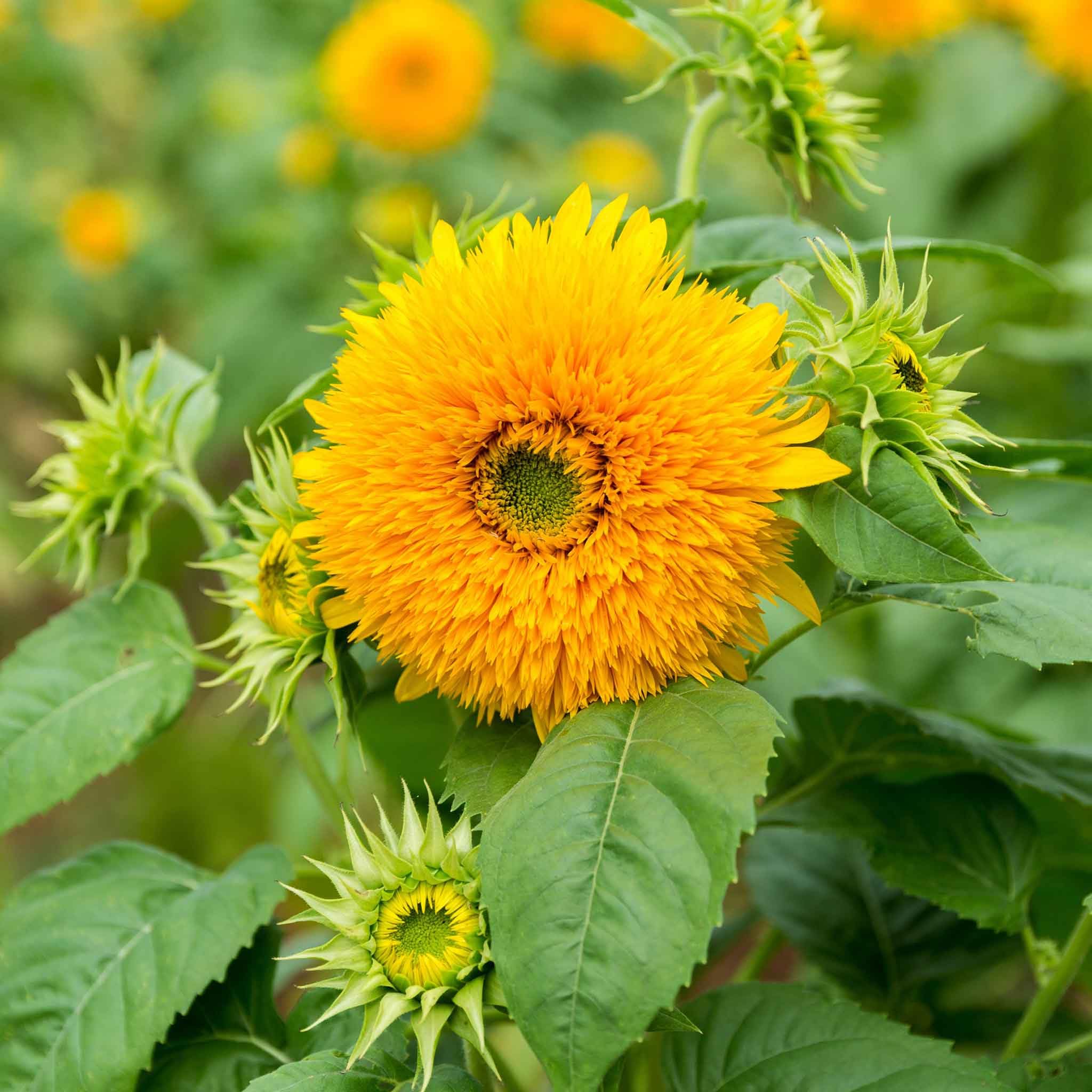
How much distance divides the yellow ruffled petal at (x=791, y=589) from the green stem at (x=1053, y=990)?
266mm

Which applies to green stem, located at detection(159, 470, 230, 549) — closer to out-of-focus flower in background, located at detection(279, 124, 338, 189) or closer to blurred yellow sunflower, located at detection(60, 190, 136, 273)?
out-of-focus flower in background, located at detection(279, 124, 338, 189)

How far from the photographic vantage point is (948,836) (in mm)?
882

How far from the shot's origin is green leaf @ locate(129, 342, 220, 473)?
36.9 inches

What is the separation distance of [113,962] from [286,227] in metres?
2.00

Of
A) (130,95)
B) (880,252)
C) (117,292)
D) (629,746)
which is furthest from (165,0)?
(629,746)

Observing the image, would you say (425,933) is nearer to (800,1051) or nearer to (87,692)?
(800,1051)

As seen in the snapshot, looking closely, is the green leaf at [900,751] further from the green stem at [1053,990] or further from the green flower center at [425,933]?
the green flower center at [425,933]

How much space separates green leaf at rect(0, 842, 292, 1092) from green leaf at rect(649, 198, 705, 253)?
48cm

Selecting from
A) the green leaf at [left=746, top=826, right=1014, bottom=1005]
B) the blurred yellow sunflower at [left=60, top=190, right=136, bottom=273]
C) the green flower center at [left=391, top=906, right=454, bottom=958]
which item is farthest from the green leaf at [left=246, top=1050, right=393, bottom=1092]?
the blurred yellow sunflower at [left=60, top=190, right=136, bottom=273]

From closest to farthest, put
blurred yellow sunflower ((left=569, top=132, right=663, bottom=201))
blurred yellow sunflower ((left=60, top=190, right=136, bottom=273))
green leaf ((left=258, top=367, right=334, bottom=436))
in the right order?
green leaf ((left=258, top=367, right=334, bottom=436))
blurred yellow sunflower ((left=569, top=132, right=663, bottom=201))
blurred yellow sunflower ((left=60, top=190, right=136, bottom=273))

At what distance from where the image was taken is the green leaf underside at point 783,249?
2.59 ft

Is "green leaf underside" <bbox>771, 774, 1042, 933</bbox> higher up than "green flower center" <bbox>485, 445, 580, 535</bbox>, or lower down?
lower down

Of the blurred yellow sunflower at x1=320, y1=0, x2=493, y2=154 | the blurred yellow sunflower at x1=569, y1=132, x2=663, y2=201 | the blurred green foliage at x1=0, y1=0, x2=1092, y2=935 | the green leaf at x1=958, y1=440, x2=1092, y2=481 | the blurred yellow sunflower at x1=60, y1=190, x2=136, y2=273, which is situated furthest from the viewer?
the blurred yellow sunflower at x1=60, y1=190, x2=136, y2=273

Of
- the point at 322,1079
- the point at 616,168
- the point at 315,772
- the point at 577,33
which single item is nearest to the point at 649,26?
the point at 315,772
